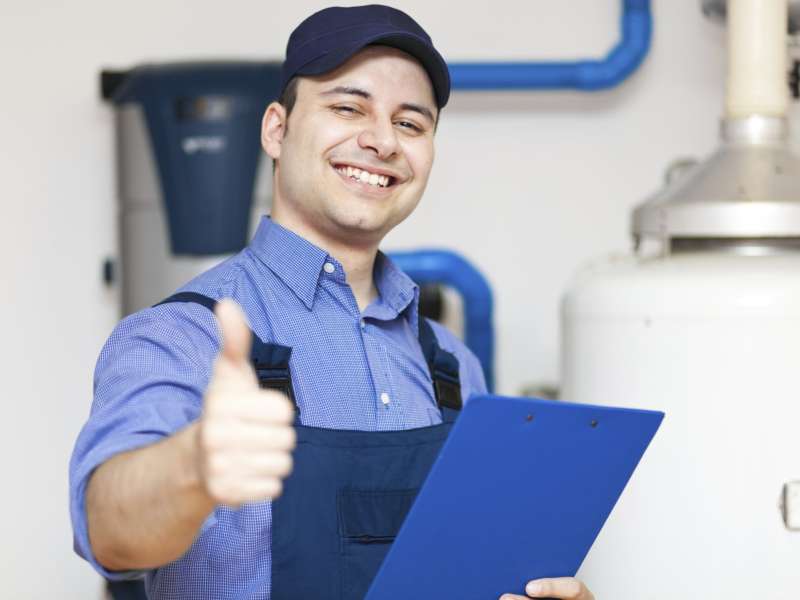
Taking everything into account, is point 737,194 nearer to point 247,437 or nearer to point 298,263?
point 298,263

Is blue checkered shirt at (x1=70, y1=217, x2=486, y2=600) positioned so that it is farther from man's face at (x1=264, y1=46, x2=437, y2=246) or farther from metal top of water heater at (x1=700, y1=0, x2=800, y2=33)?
metal top of water heater at (x1=700, y1=0, x2=800, y2=33)

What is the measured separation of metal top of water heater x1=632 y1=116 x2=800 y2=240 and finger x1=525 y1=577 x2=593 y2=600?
84cm

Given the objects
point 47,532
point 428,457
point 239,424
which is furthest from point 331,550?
point 47,532

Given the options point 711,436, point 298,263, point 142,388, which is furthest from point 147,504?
point 711,436

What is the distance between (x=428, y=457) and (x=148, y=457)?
0.44 meters

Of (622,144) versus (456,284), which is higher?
(622,144)

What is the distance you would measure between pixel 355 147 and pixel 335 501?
1.34 ft

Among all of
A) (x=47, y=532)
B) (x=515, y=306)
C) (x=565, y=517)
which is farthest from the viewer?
(x=515, y=306)

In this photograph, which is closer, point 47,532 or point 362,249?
point 362,249

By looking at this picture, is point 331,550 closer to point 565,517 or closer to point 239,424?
point 565,517

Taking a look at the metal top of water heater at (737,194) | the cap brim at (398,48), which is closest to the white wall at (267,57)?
the metal top of water heater at (737,194)

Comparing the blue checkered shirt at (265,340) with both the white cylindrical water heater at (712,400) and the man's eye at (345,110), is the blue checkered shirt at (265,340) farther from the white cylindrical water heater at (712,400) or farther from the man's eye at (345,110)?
the white cylindrical water heater at (712,400)

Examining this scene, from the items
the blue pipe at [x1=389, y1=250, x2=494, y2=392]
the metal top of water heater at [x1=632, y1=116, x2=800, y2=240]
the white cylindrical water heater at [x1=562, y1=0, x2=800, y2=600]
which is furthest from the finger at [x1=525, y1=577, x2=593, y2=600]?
the blue pipe at [x1=389, y1=250, x2=494, y2=392]

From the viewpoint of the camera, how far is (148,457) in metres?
0.93
